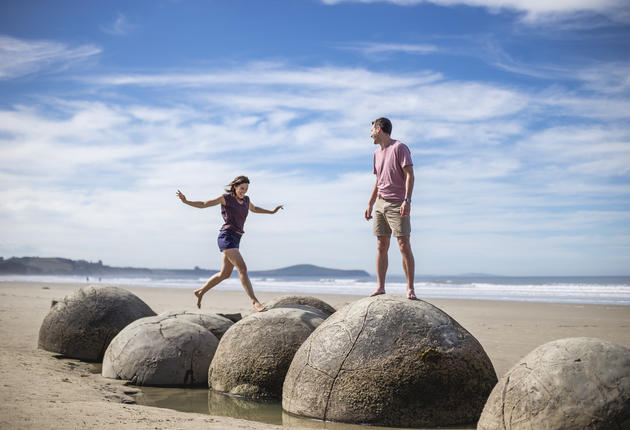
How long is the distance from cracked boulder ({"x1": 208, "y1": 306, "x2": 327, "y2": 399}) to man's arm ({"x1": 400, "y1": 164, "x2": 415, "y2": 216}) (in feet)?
5.44

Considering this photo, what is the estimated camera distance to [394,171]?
22.7ft

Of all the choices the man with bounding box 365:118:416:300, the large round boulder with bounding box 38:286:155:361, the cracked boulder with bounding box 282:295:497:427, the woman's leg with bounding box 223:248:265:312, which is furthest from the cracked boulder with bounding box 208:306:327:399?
the large round boulder with bounding box 38:286:155:361

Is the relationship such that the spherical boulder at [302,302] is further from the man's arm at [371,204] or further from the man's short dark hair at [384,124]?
the man's short dark hair at [384,124]

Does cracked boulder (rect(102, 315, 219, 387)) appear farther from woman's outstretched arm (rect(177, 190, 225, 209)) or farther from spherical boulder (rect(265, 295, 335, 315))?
woman's outstretched arm (rect(177, 190, 225, 209))

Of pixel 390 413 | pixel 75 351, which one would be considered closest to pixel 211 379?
pixel 390 413

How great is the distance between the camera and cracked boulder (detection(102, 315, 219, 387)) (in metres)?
7.16

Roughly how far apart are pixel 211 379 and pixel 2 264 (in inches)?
3217

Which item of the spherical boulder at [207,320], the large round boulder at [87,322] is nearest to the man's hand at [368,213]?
the spherical boulder at [207,320]

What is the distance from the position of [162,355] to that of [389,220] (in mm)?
3247

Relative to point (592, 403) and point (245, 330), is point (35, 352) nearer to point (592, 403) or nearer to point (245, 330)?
point (245, 330)

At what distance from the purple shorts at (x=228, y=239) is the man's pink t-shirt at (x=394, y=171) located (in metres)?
2.39

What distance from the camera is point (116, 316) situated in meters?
9.07

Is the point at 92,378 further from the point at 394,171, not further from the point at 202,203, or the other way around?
the point at 394,171

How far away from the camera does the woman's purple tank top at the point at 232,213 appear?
825cm
